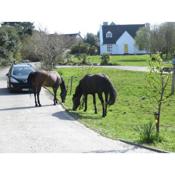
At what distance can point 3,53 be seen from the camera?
154 feet

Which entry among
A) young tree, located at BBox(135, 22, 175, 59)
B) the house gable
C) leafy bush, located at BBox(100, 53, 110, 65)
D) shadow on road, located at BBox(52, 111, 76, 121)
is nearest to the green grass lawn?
shadow on road, located at BBox(52, 111, 76, 121)

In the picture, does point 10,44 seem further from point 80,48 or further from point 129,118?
point 129,118

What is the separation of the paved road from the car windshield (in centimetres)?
707

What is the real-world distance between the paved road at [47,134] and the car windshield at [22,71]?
23.2 feet

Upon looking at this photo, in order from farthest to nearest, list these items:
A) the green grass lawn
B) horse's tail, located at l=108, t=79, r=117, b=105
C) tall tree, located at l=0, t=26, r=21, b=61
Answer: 1. tall tree, located at l=0, t=26, r=21, b=61
2. horse's tail, located at l=108, t=79, r=117, b=105
3. the green grass lawn

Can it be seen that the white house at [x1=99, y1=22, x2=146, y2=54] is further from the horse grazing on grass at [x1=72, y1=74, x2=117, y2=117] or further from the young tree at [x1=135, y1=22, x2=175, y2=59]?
the horse grazing on grass at [x1=72, y1=74, x2=117, y2=117]

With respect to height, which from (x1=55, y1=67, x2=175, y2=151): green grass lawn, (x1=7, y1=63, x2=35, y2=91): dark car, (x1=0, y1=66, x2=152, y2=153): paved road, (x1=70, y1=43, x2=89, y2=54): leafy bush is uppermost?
(x1=70, y1=43, x2=89, y2=54): leafy bush

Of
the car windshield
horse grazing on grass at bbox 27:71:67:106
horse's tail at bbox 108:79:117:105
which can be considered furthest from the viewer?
the car windshield

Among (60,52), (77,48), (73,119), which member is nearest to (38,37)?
(60,52)

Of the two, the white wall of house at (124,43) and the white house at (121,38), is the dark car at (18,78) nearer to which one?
the white house at (121,38)

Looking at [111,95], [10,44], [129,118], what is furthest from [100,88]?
[10,44]

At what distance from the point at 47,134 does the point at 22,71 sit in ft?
44.3

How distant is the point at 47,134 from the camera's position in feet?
35.4

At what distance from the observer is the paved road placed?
9.04m
